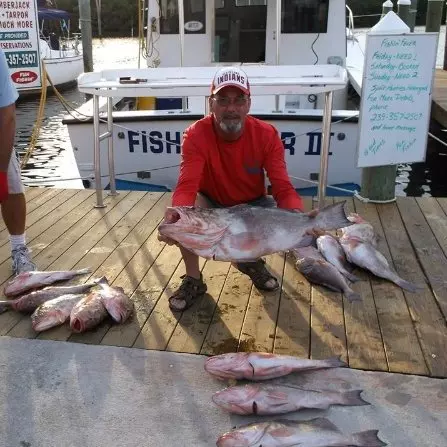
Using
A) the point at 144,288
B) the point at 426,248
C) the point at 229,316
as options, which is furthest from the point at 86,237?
the point at 426,248

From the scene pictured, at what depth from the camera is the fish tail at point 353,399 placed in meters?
2.49

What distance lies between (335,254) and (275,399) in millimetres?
1688

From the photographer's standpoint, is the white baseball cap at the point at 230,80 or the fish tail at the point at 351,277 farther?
the fish tail at the point at 351,277

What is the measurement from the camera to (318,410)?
2.47 metres

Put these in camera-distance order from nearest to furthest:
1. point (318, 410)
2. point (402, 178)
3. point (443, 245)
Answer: point (318, 410) → point (443, 245) → point (402, 178)

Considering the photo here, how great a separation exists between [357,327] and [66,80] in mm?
21246

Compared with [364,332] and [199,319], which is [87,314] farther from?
[364,332]

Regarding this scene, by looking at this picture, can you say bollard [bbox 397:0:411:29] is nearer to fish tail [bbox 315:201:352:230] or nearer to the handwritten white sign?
the handwritten white sign

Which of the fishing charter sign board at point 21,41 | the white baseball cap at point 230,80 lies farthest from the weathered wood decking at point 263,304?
the fishing charter sign board at point 21,41

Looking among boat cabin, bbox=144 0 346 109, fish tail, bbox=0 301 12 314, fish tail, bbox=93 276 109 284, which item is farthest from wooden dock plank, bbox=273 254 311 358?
boat cabin, bbox=144 0 346 109

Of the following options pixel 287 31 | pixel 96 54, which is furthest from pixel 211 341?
pixel 96 54

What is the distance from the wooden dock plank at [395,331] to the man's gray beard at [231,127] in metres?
1.40

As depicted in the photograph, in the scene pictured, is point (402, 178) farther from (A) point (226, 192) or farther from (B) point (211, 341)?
(B) point (211, 341)

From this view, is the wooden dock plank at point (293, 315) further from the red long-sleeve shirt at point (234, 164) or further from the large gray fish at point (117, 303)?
the large gray fish at point (117, 303)
